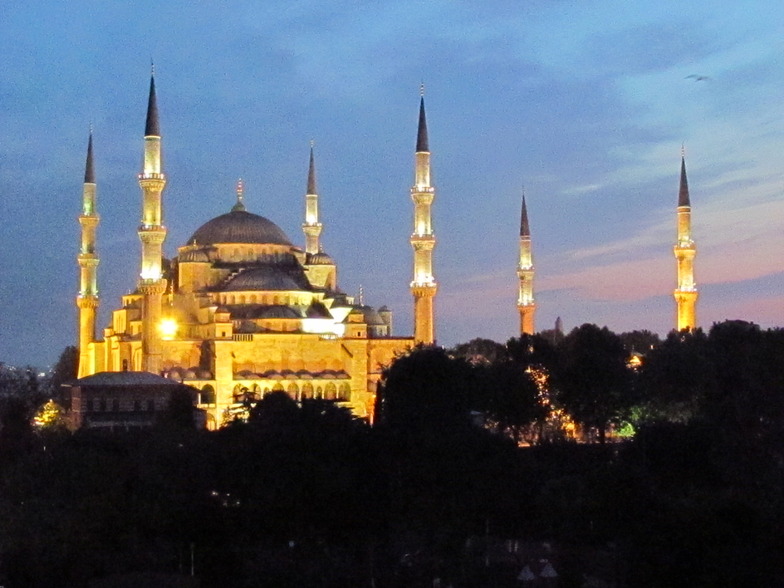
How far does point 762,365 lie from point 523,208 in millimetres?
21336

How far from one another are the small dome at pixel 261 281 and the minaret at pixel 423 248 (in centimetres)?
381

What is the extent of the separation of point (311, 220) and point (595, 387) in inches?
760

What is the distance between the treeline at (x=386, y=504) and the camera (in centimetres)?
2008

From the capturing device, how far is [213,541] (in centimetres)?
2183

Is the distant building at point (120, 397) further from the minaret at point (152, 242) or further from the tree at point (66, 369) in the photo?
the tree at point (66, 369)

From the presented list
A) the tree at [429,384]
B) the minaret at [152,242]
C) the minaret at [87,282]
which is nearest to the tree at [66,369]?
the minaret at [87,282]

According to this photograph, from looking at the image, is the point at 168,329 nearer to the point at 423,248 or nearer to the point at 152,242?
the point at 152,242

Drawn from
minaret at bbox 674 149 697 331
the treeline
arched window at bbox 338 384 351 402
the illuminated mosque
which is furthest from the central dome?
the treeline

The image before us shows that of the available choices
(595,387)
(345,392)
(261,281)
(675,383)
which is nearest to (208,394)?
(345,392)

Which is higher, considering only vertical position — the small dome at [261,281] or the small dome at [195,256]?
the small dome at [195,256]

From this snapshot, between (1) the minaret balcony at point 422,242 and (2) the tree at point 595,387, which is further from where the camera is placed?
(1) the minaret balcony at point 422,242

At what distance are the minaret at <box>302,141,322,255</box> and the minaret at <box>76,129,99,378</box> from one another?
718 centimetres

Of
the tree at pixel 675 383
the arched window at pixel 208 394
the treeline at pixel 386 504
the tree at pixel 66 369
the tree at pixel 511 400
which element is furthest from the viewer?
the tree at pixel 66 369

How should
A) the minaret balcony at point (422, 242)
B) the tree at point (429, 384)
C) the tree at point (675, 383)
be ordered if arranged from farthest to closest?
1. the minaret balcony at point (422, 242)
2. the tree at point (675, 383)
3. the tree at point (429, 384)
